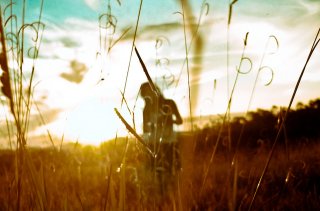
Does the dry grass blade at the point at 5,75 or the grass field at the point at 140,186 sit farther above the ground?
the dry grass blade at the point at 5,75

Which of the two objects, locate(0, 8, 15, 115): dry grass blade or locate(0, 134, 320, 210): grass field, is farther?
locate(0, 134, 320, 210): grass field

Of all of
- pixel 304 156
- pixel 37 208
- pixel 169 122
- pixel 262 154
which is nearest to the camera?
pixel 37 208

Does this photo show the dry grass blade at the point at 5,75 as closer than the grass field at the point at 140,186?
Yes

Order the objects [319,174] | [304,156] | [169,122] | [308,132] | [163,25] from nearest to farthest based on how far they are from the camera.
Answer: [163,25]
[319,174]
[169,122]
[304,156]
[308,132]

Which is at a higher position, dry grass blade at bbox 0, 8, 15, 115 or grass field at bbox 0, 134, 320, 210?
dry grass blade at bbox 0, 8, 15, 115

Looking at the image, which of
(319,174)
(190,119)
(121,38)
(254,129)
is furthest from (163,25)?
(254,129)

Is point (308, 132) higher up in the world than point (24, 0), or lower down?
lower down

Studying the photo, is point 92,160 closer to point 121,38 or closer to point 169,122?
point 169,122

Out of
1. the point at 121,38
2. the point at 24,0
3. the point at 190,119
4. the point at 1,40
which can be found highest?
the point at 24,0

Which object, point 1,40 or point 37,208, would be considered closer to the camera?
point 1,40

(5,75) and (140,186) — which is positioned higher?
(5,75)

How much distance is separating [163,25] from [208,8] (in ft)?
0.73

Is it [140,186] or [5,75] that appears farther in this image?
[140,186]

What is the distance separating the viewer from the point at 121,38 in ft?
3.67
